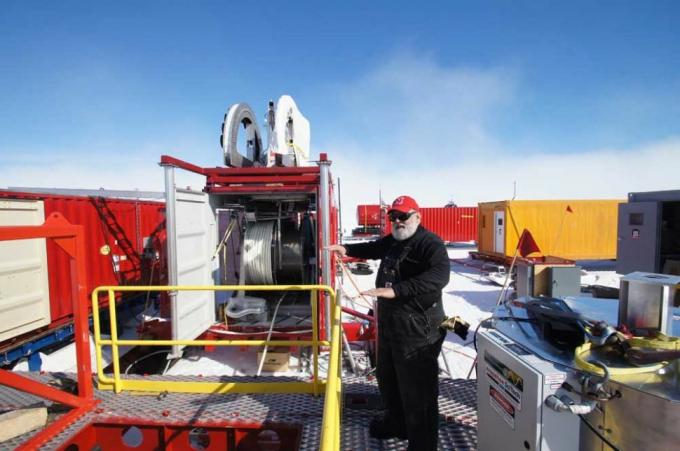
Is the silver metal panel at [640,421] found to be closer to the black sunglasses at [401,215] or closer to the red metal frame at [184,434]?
the black sunglasses at [401,215]

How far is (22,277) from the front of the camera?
526 cm

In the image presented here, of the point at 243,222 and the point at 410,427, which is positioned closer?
the point at 410,427

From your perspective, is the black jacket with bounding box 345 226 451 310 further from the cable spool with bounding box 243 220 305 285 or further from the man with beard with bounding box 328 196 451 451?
the cable spool with bounding box 243 220 305 285

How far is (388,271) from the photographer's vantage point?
9.31 feet

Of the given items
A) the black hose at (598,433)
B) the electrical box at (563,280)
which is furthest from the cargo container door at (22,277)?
the electrical box at (563,280)

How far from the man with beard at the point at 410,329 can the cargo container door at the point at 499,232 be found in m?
11.5

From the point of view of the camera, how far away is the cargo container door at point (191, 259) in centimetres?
448

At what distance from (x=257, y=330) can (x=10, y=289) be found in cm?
365

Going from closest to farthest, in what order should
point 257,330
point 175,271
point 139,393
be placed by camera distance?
point 139,393 < point 175,271 < point 257,330

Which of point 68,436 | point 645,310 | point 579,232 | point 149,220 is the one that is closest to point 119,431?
point 68,436

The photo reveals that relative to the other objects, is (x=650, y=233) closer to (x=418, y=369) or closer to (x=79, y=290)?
(x=418, y=369)

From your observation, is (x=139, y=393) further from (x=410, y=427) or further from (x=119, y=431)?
(x=410, y=427)

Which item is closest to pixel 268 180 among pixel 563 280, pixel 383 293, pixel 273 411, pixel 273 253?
pixel 273 253

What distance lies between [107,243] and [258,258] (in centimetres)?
383
